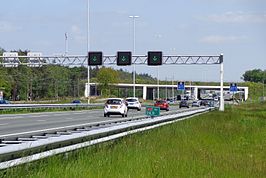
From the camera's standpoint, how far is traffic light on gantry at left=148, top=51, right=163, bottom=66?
7175 cm

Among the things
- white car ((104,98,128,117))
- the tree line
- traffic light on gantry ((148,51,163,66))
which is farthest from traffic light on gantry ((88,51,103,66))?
the tree line

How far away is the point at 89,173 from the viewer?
10883 mm

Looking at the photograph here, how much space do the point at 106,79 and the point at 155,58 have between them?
51551 millimetres

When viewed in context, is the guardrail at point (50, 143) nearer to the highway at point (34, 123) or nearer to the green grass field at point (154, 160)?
the green grass field at point (154, 160)

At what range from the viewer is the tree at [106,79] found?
4828 inches

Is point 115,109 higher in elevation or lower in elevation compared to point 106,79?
lower

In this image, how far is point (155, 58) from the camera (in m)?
72.2

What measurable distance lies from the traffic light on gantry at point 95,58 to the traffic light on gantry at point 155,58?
20.0 feet

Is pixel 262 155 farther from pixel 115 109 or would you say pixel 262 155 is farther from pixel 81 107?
pixel 81 107

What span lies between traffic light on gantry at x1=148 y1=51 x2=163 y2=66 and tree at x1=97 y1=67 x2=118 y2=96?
49.8 m

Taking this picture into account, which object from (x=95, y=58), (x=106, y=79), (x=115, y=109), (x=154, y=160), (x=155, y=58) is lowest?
(x=154, y=160)

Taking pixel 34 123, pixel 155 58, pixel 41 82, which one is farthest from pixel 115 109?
pixel 41 82

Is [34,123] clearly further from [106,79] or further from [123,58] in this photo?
[106,79]

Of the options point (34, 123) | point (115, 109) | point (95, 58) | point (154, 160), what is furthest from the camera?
point (95, 58)
